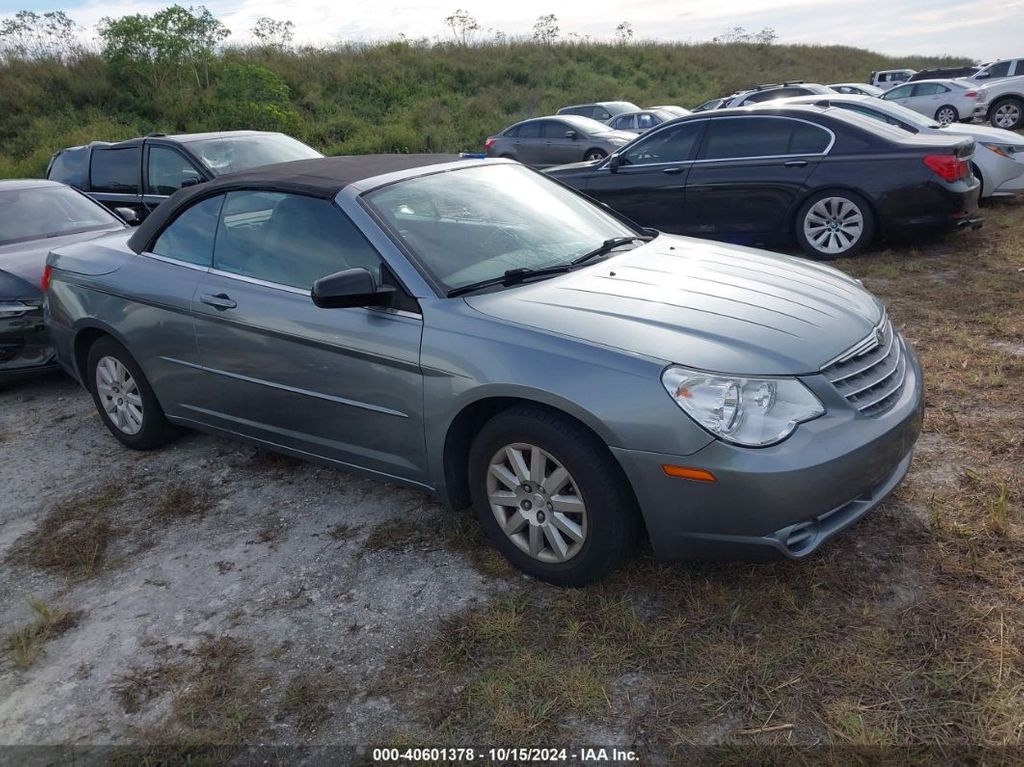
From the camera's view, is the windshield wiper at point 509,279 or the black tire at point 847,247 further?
the black tire at point 847,247

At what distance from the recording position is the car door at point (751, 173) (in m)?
7.70

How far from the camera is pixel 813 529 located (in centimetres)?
275

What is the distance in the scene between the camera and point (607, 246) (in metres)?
3.78

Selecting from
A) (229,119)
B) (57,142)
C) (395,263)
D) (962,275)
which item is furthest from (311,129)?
(395,263)

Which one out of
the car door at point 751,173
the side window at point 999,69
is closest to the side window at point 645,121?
the side window at point 999,69

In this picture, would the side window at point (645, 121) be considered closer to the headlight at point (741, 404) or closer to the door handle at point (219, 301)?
the door handle at point (219, 301)

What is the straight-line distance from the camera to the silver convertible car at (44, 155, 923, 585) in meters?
2.67

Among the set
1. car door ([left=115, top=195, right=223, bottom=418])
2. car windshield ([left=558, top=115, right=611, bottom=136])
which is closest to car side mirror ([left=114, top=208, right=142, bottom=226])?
car door ([left=115, top=195, right=223, bottom=418])

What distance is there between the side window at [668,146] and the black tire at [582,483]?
20.0ft

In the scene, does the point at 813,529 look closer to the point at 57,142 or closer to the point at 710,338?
the point at 710,338

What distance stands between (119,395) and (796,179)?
19.9 feet

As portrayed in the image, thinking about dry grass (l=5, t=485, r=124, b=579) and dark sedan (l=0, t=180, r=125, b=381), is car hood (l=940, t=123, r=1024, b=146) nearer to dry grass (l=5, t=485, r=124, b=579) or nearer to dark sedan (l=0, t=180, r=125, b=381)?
dark sedan (l=0, t=180, r=125, b=381)

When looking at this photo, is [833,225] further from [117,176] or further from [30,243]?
[117,176]

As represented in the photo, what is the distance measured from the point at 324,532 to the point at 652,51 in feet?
148
